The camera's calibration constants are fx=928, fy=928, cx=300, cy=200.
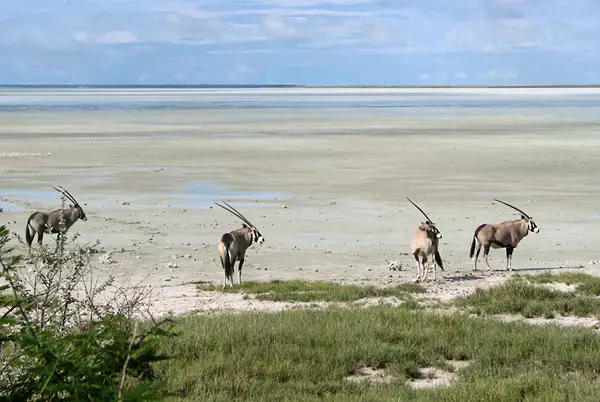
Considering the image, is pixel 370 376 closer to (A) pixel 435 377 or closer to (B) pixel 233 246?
(A) pixel 435 377

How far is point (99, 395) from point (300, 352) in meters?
6.68

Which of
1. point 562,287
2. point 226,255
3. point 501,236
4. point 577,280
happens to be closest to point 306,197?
point 501,236

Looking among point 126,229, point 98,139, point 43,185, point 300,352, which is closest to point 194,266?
point 126,229

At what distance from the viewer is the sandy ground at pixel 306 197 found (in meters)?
17.7

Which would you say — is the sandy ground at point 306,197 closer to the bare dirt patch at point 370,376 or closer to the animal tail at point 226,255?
the animal tail at point 226,255

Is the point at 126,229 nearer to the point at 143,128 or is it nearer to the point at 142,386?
the point at 142,386

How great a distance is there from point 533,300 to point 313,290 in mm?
3470

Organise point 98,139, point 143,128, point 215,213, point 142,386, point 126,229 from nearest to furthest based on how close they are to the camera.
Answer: point 142,386 < point 126,229 < point 215,213 < point 98,139 < point 143,128

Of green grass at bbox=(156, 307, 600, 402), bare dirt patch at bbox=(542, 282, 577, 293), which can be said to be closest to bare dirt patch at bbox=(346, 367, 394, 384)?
green grass at bbox=(156, 307, 600, 402)

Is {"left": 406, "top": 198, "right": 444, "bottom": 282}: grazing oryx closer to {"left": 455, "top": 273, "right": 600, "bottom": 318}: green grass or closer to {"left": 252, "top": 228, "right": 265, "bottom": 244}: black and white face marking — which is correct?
{"left": 455, "top": 273, "right": 600, "bottom": 318}: green grass

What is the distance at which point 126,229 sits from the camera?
70.9 feet

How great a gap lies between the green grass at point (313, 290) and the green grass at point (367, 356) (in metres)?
1.81

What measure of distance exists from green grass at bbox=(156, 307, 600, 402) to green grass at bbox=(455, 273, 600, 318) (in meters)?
1.25

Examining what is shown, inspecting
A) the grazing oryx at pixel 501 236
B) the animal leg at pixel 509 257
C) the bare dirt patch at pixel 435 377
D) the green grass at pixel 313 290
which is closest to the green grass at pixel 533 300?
the green grass at pixel 313 290
